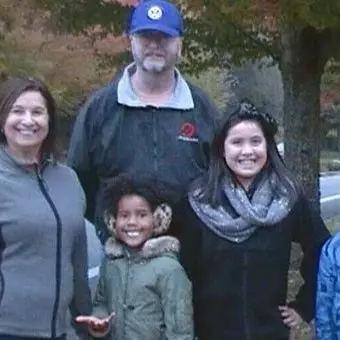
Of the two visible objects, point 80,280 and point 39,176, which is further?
point 80,280

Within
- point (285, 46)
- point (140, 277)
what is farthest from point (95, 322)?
point (285, 46)

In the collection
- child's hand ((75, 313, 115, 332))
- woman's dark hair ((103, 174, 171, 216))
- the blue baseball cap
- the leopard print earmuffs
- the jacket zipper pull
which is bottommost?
child's hand ((75, 313, 115, 332))

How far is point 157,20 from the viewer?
449 cm

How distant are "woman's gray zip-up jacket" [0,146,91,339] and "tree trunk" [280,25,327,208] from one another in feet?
21.6

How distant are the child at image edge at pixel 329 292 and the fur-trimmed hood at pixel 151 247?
22.8 inches

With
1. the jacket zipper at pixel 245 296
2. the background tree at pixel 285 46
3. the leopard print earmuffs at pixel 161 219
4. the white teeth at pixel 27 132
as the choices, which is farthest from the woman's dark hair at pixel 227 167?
the background tree at pixel 285 46

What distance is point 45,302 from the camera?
4.03 meters

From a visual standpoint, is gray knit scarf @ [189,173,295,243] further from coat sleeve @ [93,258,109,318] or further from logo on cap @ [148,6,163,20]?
logo on cap @ [148,6,163,20]

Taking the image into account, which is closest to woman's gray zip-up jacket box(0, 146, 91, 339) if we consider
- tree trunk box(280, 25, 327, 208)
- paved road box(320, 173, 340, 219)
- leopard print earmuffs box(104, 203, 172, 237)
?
leopard print earmuffs box(104, 203, 172, 237)

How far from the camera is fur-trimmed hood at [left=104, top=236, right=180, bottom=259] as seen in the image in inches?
169

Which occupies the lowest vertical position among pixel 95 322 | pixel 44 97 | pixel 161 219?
pixel 95 322

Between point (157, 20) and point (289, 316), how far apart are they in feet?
4.29

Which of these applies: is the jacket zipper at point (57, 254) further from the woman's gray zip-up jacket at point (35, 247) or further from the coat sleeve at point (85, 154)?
the coat sleeve at point (85, 154)

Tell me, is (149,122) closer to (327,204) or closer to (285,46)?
(285,46)
